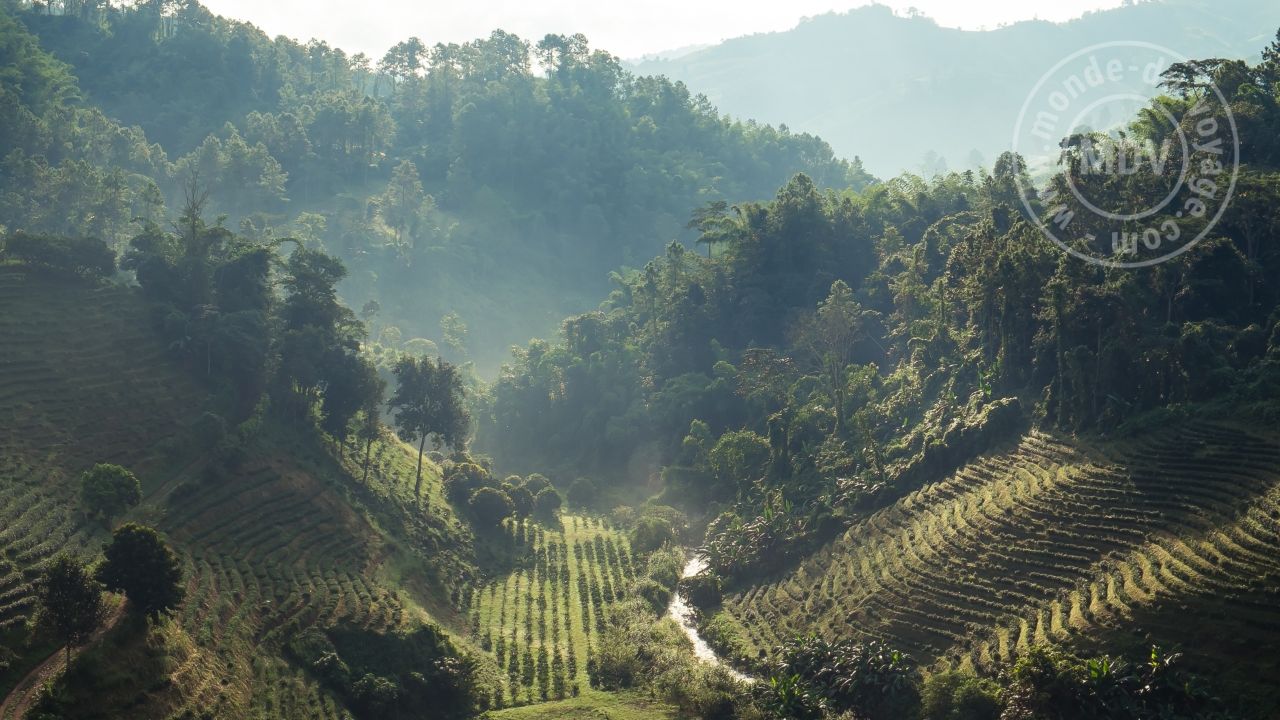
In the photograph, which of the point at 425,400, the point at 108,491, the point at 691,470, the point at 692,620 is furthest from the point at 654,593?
the point at 108,491

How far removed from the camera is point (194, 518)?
49375mm

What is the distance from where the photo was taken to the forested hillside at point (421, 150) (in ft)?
438

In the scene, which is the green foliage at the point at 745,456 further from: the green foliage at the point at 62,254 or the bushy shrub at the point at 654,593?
the green foliage at the point at 62,254

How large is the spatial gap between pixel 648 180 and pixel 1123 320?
388 ft

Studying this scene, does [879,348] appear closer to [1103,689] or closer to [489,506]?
[489,506]

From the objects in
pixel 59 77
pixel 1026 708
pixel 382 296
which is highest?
pixel 59 77

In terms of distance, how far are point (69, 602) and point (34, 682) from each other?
2785 mm

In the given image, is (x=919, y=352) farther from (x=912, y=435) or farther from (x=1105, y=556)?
(x=1105, y=556)

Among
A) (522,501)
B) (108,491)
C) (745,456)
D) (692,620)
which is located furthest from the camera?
(522,501)

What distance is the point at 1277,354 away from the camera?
1729 inches

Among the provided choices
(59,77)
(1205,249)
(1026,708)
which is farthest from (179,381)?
(59,77)

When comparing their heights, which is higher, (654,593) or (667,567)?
(667,567)

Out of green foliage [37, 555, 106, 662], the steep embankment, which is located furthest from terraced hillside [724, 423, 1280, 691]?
green foliage [37, 555, 106, 662]

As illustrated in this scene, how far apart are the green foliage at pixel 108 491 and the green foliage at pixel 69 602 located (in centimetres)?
880
